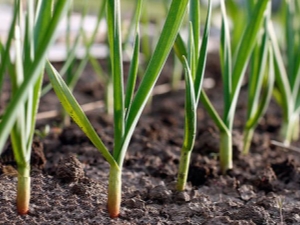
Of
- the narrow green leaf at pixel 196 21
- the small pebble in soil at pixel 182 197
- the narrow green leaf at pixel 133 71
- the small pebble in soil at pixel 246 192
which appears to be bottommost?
the small pebble in soil at pixel 246 192

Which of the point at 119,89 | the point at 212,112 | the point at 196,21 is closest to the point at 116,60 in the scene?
the point at 119,89

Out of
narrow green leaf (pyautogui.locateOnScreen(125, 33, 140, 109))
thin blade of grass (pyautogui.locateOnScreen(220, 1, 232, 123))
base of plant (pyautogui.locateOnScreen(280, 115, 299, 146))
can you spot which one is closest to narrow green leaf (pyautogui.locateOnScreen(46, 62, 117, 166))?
narrow green leaf (pyautogui.locateOnScreen(125, 33, 140, 109))

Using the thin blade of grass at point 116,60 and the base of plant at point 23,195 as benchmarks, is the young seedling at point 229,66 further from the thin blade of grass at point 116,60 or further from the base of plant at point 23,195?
the base of plant at point 23,195

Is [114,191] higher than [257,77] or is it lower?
lower

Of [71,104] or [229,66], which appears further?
[229,66]

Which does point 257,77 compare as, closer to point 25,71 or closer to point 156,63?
point 156,63

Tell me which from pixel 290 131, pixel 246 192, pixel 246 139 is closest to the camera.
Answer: pixel 246 192

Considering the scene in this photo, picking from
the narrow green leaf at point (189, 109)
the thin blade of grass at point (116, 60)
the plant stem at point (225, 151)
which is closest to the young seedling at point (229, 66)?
the plant stem at point (225, 151)
